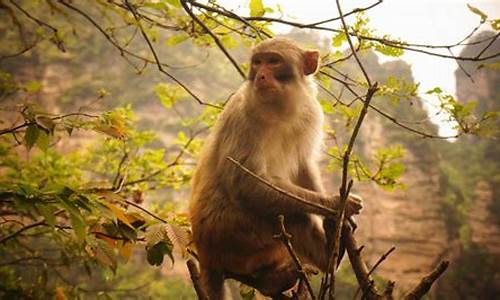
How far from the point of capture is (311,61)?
3137 mm

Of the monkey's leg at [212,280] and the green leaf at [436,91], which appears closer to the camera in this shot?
the monkey's leg at [212,280]

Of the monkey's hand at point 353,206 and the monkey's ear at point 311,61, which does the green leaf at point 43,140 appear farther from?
the monkey's ear at point 311,61

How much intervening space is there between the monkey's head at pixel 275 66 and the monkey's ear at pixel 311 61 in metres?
0.05

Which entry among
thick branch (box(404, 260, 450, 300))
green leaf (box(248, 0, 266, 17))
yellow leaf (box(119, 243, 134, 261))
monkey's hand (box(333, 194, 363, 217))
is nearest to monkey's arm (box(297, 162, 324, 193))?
monkey's hand (box(333, 194, 363, 217))

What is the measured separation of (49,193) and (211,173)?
Answer: 157cm

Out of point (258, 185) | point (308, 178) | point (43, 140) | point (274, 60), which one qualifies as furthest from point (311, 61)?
point (43, 140)

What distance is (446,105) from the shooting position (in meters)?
3.15

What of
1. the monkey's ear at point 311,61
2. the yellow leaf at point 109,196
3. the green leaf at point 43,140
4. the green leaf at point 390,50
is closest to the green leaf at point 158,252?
the yellow leaf at point 109,196

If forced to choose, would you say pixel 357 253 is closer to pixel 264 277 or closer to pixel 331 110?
pixel 264 277

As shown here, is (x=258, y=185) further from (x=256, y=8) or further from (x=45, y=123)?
(x=45, y=123)

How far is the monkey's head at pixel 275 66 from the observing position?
289cm

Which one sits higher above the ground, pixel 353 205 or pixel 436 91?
pixel 436 91

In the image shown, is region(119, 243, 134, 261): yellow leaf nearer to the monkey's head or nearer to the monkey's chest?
the monkey's chest

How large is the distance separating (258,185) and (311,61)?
99 cm
